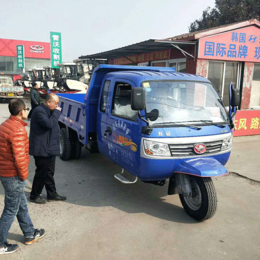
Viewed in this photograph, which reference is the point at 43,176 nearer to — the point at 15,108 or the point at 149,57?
the point at 15,108

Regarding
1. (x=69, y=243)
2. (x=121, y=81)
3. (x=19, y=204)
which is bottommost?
(x=69, y=243)

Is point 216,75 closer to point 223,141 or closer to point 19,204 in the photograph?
point 223,141

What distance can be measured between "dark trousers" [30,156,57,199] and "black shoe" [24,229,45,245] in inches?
37.7

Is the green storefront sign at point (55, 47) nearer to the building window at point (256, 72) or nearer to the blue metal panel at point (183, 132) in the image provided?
the building window at point (256, 72)

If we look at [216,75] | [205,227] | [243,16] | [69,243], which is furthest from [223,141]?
[243,16]

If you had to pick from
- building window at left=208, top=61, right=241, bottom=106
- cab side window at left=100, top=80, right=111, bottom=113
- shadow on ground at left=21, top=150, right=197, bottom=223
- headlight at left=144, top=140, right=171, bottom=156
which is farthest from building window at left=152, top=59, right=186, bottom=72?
headlight at left=144, top=140, right=171, bottom=156

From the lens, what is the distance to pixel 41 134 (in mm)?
4004

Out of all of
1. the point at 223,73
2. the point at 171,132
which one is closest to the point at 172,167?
the point at 171,132

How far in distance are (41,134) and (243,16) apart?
89.2 feet

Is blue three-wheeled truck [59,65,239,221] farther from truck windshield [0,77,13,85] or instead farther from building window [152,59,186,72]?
truck windshield [0,77,13,85]

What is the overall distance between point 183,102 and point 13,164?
249cm

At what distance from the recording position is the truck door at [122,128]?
3852 mm

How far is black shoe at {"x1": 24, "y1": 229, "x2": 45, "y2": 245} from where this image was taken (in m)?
3.21

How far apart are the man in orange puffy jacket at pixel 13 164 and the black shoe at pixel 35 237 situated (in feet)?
0.48
